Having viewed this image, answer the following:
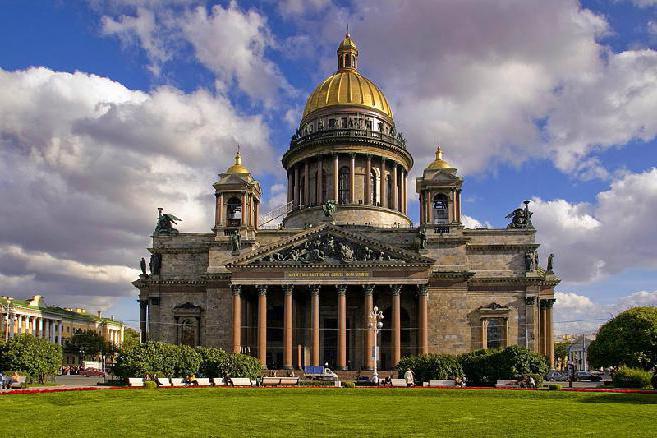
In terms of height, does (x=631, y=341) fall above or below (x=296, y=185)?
below

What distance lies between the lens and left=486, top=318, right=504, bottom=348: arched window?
7125 centimetres

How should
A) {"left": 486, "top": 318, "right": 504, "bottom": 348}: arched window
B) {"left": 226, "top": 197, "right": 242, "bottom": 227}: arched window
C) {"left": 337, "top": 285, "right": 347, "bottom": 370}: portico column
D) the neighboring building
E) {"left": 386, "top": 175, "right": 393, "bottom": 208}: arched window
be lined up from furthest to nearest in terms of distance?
1. the neighboring building
2. {"left": 386, "top": 175, "right": 393, "bottom": 208}: arched window
3. {"left": 226, "top": 197, "right": 242, "bottom": 227}: arched window
4. {"left": 486, "top": 318, "right": 504, "bottom": 348}: arched window
5. {"left": 337, "top": 285, "right": 347, "bottom": 370}: portico column

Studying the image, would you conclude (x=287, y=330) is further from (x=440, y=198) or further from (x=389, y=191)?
(x=389, y=191)

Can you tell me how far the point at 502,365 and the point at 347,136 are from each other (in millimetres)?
38622

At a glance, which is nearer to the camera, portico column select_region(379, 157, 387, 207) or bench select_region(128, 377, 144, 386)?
bench select_region(128, 377, 144, 386)

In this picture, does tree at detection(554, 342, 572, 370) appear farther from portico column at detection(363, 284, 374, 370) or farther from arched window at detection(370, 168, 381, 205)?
portico column at detection(363, 284, 374, 370)

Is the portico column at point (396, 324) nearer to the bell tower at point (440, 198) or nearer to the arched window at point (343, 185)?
the bell tower at point (440, 198)

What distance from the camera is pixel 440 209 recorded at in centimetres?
7481

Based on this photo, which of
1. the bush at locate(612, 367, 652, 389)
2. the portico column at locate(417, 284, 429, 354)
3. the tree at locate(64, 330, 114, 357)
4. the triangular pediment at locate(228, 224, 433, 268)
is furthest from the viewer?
the tree at locate(64, 330, 114, 357)

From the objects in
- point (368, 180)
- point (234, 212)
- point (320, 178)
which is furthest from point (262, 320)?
point (368, 180)

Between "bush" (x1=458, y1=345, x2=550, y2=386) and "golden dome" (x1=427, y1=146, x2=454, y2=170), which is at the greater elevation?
"golden dome" (x1=427, y1=146, x2=454, y2=170)

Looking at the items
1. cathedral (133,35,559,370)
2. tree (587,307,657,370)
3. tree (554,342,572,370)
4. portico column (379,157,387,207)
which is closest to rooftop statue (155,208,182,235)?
cathedral (133,35,559,370)

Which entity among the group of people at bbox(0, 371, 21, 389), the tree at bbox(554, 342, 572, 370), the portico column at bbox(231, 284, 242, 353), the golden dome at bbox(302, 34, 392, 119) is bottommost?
the tree at bbox(554, 342, 572, 370)

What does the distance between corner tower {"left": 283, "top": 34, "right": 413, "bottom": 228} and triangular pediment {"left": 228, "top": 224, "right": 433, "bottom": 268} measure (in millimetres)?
11888
